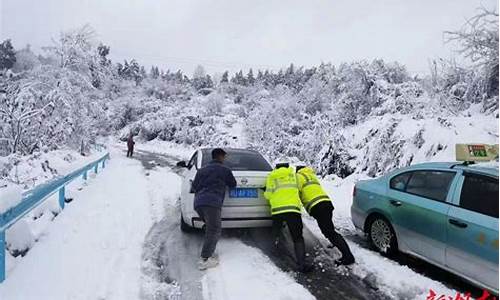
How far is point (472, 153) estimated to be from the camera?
5.38 meters

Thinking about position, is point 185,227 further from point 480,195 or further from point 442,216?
point 480,195

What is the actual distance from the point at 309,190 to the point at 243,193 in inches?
43.4

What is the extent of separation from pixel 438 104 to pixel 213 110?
3429 centimetres

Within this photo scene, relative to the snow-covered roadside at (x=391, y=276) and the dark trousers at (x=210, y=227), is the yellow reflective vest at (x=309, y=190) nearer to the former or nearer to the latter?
the snow-covered roadside at (x=391, y=276)

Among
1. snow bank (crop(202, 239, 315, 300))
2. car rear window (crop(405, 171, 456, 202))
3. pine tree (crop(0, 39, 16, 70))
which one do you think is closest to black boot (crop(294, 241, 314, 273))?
snow bank (crop(202, 239, 315, 300))

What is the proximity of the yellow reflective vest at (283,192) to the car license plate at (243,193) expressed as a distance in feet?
1.67

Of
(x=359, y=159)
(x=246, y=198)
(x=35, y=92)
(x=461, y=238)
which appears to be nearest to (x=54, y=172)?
(x=35, y=92)

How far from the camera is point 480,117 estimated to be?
1176cm

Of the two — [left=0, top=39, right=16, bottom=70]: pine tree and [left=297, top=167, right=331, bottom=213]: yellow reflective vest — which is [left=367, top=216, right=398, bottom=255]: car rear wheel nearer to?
[left=297, top=167, right=331, bottom=213]: yellow reflective vest

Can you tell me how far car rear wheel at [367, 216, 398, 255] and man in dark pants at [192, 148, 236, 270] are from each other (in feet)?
7.45

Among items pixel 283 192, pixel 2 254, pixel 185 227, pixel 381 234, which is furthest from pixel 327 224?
pixel 2 254

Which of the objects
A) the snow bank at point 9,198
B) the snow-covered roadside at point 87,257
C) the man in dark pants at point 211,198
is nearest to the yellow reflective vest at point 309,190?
the man in dark pants at point 211,198

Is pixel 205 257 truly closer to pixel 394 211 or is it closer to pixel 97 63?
pixel 394 211

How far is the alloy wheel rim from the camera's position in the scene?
5.99 m
